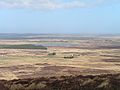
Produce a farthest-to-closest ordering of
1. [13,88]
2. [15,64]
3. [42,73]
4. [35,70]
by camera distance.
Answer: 1. [15,64]
2. [35,70]
3. [42,73]
4. [13,88]

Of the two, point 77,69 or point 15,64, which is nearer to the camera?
point 77,69

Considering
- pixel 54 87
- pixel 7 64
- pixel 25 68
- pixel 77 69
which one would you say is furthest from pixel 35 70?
pixel 54 87

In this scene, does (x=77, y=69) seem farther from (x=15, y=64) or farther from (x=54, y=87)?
(x=54, y=87)

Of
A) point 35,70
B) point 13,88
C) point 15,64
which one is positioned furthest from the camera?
point 15,64

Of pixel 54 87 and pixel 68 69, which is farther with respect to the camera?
pixel 68 69

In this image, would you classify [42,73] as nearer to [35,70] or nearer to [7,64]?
[35,70]

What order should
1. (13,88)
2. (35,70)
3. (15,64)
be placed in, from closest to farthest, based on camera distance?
1. (13,88)
2. (35,70)
3. (15,64)

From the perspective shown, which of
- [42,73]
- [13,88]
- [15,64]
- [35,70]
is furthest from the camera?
[15,64]

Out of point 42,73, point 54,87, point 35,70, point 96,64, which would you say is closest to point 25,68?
point 35,70

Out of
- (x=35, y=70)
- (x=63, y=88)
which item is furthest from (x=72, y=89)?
(x=35, y=70)
